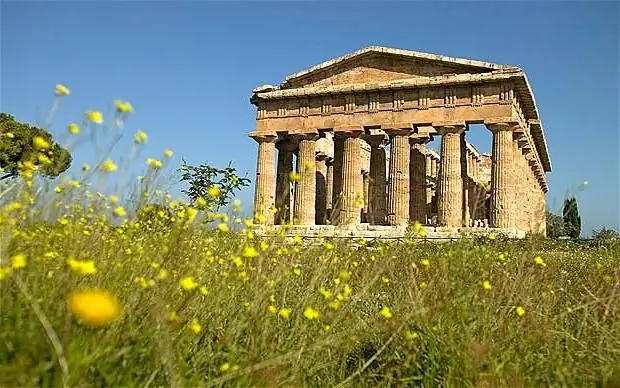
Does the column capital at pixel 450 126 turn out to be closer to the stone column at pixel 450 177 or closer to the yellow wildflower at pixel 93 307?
the stone column at pixel 450 177

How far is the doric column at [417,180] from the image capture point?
27547mm

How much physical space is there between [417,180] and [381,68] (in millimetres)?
6334

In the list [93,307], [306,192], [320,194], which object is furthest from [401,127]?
[93,307]

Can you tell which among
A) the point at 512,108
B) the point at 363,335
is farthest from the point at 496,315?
the point at 512,108

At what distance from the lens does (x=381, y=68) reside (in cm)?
2572

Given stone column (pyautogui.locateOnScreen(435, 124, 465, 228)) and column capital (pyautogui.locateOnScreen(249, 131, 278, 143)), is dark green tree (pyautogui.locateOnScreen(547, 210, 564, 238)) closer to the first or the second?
stone column (pyautogui.locateOnScreen(435, 124, 465, 228))

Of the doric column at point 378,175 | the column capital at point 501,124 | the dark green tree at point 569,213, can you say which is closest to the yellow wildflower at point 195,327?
the dark green tree at point 569,213

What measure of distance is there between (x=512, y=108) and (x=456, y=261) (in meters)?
20.1

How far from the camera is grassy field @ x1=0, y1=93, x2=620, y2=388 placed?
2592 millimetres

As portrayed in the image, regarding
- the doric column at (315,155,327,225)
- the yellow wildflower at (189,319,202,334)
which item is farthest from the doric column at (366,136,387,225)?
the yellow wildflower at (189,319,202,334)

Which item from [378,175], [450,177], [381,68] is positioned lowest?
[450,177]

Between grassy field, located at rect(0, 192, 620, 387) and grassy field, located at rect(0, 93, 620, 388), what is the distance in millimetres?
13

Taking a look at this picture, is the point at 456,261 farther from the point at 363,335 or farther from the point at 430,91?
the point at 430,91

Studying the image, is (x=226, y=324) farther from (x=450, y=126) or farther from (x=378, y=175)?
(x=378, y=175)
